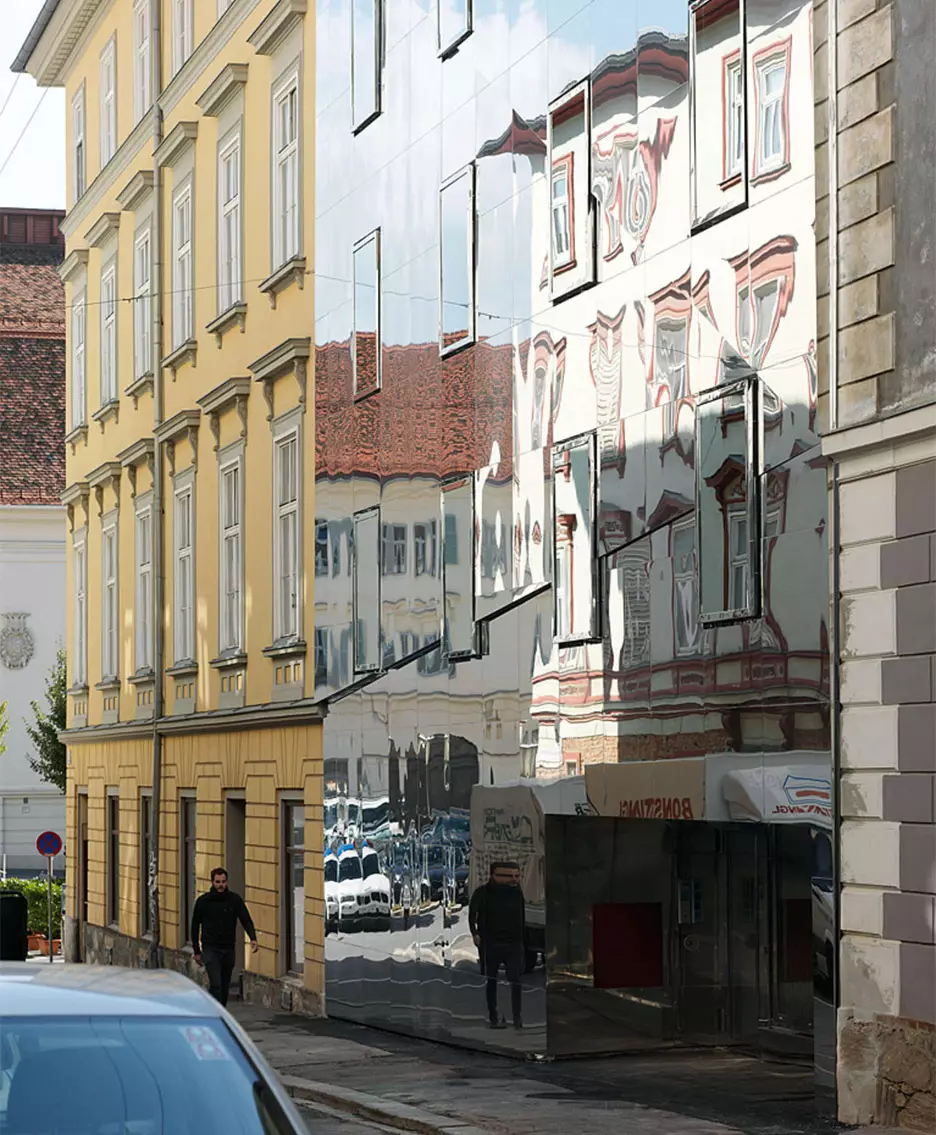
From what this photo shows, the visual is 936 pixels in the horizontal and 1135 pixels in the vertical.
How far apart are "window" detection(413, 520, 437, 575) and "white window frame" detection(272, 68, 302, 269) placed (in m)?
4.98

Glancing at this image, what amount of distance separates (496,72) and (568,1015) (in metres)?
8.78

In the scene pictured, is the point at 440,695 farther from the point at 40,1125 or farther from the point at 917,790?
the point at 40,1125

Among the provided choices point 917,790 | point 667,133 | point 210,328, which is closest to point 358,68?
point 210,328

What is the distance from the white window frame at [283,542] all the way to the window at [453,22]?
18.6ft

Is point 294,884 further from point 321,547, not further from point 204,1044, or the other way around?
point 204,1044

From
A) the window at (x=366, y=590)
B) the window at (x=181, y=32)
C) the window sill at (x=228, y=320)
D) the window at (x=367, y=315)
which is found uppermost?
the window at (x=181, y=32)

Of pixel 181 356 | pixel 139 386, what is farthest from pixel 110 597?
pixel 181 356

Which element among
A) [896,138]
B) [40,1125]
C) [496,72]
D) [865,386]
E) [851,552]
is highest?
[496,72]

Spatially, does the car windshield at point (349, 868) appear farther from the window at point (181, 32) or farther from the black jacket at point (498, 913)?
the window at point (181, 32)

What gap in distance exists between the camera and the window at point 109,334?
3522 centimetres

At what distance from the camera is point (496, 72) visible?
20172 millimetres

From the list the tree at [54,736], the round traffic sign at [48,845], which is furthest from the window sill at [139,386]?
the tree at [54,736]

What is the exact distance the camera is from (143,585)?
109 ft

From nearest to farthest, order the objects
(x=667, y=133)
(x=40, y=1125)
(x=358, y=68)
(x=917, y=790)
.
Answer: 1. (x=40, y=1125)
2. (x=917, y=790)
3. (x=667, y=133)
4. (x=358, y=68)
